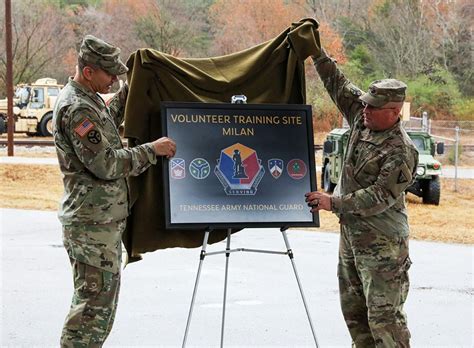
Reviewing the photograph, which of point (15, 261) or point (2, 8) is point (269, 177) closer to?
point (15, 261)

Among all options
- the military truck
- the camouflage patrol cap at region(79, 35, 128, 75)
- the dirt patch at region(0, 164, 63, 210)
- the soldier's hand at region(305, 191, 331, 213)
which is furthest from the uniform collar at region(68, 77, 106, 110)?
the military truck

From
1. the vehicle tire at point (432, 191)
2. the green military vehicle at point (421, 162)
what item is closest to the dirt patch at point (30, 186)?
the green military vehicle at point (421, 162)

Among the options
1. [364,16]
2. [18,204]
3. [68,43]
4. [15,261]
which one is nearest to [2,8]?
[68,43]

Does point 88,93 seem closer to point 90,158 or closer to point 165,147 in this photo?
point 90,158

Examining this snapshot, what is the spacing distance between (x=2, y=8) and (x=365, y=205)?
1176 inches

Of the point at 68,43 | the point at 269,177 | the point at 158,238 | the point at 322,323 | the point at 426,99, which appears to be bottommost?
the point at 322,323

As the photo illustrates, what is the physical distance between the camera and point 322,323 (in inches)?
278

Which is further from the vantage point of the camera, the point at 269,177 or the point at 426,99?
the point at 426,99

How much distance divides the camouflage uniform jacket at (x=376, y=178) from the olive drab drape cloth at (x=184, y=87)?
57 centimetres

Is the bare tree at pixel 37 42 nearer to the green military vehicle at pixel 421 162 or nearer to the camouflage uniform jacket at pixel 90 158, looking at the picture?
the green military vehicle at pixel 421 162

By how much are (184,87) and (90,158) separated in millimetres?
941

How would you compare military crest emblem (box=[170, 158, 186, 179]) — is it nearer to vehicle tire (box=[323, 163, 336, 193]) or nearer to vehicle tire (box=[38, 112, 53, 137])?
vehicle tire (box=[323, 163, 336, 193])

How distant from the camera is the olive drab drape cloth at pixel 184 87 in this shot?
5.03 meters

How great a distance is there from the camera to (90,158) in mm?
4438
